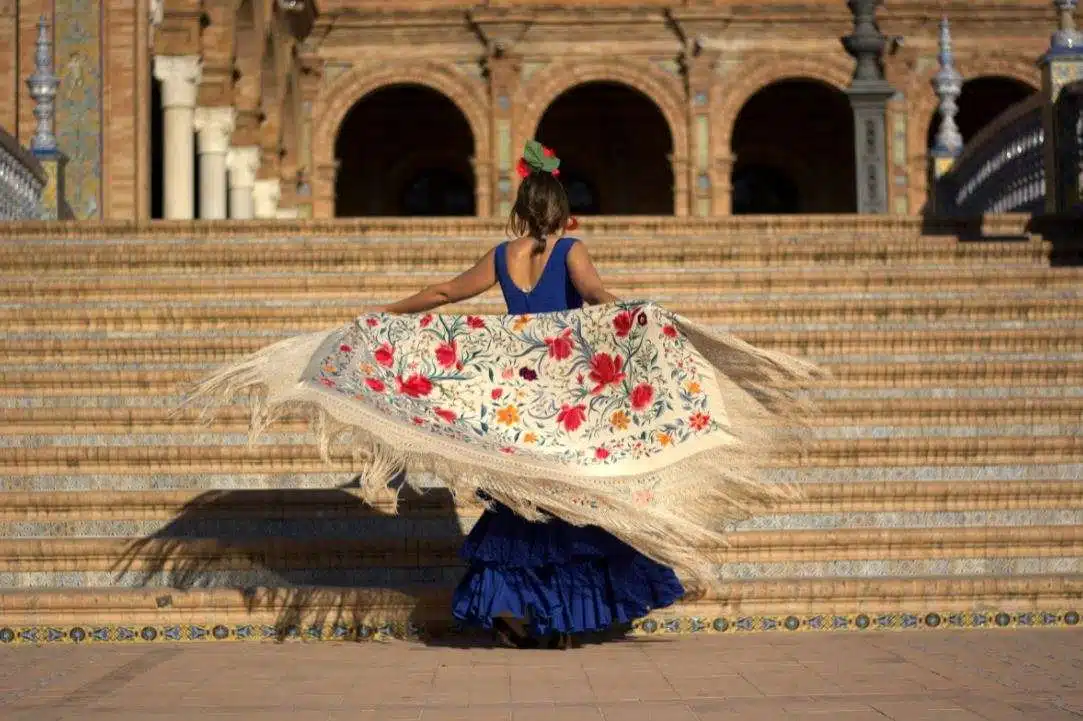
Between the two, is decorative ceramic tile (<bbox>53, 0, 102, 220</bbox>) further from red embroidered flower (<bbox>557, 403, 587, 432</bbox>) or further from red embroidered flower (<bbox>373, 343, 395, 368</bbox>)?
red embroidered flower (<bbox>557, 403, 587, 432</bbox>)

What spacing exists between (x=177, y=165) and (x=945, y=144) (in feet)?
26.2

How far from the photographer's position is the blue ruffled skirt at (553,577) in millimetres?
6242

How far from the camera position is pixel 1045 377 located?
30.8 feet

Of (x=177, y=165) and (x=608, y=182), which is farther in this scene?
(x=608, y=182)

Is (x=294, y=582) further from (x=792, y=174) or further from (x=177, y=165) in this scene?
(x=792, y=174)

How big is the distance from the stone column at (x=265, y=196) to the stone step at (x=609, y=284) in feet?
54.4

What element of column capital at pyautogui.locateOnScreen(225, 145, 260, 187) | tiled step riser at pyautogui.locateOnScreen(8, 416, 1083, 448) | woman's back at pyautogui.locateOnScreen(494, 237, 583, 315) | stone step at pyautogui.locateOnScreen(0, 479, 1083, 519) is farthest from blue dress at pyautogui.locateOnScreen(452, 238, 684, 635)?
column capital at pyautogui.locateOnScreen(225, 145, 260, 187)

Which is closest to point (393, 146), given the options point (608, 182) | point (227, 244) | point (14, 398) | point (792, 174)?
point (608, 182)

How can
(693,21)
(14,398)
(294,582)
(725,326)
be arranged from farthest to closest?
(693,21) → (725,326) → (14,398) → (294,582)

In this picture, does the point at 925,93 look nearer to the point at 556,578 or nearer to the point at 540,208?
the point at 540,208

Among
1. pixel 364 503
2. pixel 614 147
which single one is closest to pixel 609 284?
pixel 364 503

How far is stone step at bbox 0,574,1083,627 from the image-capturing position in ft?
22.1

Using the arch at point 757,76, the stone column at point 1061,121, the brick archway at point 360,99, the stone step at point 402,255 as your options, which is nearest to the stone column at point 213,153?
the brick archway at point 360,99

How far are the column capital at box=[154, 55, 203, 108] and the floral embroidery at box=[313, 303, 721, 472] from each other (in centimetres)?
1553
